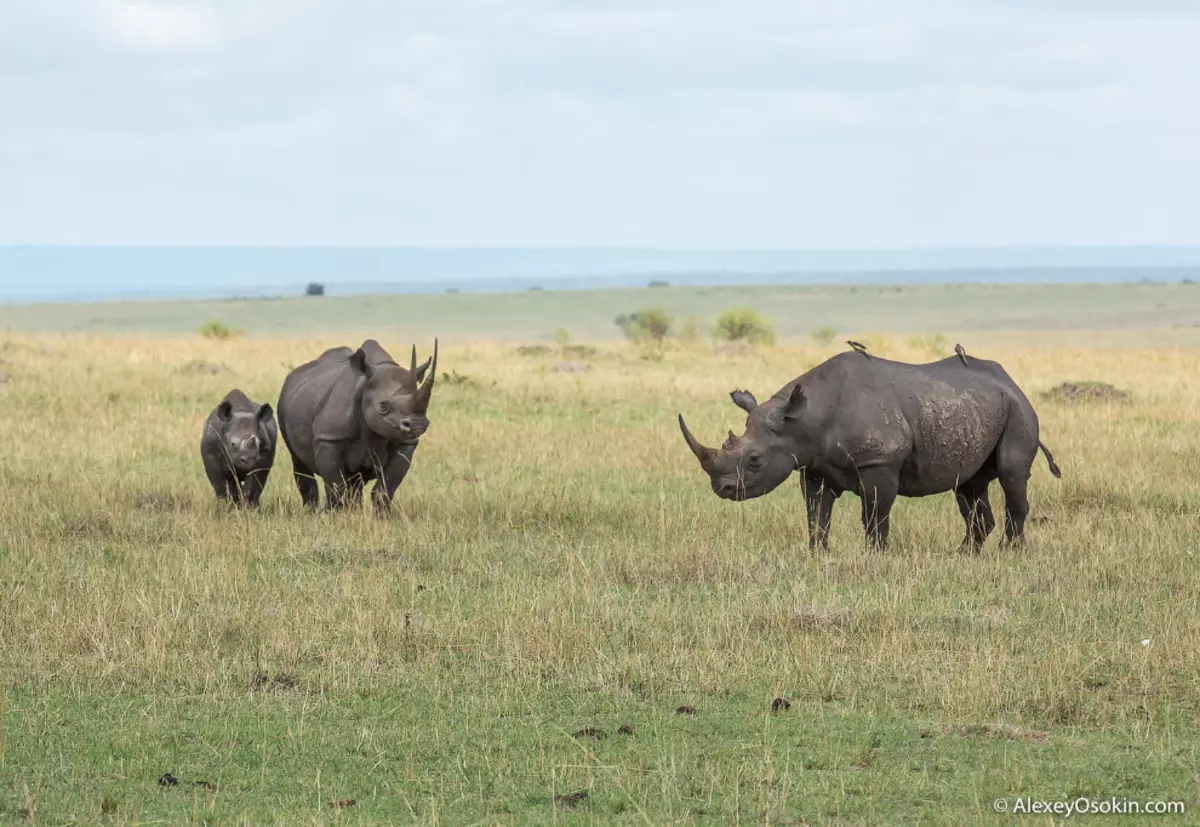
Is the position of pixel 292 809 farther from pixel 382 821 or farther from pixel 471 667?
pixel 471 667

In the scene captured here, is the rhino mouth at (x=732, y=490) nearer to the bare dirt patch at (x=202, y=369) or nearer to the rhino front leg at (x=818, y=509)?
the rhino front leg at (x=818, y=509)

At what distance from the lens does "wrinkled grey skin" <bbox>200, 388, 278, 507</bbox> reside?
13.3 meters

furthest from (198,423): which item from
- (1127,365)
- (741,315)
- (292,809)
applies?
(741,315)

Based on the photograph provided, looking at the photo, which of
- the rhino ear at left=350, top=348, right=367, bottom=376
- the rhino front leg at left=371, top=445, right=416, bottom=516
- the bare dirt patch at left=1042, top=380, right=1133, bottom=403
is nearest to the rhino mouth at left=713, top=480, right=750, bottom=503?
the rhino front leg at left=371, top=445, right=416, bottom=516

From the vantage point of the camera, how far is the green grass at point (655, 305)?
8831 centimetres

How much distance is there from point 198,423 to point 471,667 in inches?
462

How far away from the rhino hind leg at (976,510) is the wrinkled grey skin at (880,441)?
15 millimetres

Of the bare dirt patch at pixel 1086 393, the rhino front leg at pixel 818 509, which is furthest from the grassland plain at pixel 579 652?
the bare dirt patch at pixel 1086 393

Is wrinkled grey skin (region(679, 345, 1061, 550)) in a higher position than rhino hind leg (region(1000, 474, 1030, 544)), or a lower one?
higher

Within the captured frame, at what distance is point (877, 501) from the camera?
1134 centimetres

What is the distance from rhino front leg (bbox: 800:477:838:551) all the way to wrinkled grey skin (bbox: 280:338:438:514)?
9.77 ft

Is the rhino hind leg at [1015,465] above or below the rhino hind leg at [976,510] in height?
above

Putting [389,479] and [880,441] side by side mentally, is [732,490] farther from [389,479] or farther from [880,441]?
[389,479]

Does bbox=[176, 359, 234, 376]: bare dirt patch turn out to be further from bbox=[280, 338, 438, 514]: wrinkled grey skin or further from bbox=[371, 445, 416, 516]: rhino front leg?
bbox=[371, 445, 416, 516]: rhino front leg
